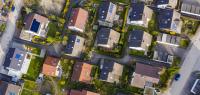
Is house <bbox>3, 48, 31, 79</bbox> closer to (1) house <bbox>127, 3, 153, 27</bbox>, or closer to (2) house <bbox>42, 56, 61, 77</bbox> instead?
(2) house <bbox>42, 56, 61, 77</bbox>

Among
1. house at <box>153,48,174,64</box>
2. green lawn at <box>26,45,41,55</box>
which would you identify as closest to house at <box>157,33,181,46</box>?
house at <box>153,48,174,64</box>

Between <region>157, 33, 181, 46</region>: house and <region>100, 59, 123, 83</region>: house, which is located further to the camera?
<region>100, 59, 123, 83</region>: house

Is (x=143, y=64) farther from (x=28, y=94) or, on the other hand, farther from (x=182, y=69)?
(x=28, y=94)

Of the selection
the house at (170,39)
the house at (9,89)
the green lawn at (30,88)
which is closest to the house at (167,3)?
the house at (170,39)

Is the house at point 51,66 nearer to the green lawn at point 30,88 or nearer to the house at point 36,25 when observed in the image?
the green lawn at point 30,88

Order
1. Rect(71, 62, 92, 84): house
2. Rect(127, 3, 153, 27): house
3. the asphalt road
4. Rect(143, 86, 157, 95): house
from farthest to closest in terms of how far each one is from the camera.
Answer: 1. Rect(71, 62, 92, 84): house
2. Rect(127, 3, 153, 27): house
3. the asphalt road
4. Rect(143, 86, 157, 95): house

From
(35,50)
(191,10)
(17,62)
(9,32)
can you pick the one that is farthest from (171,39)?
(9,32)

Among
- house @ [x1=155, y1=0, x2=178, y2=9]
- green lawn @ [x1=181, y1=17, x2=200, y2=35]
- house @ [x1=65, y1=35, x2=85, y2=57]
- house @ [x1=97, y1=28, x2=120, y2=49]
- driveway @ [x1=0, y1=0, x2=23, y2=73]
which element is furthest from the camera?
driveway @ [x1=0, y1=0, x2=23, y2=73]
